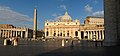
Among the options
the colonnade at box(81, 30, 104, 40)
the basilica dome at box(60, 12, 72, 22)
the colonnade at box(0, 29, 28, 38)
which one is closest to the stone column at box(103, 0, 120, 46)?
the colonnade at box(81, 30, 104, 40)

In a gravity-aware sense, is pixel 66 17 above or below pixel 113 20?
above

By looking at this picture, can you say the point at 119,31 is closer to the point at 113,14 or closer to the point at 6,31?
the point at 113,14

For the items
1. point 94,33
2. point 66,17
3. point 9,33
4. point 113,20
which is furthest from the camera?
point 66,17

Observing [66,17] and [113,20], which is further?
[66,17]

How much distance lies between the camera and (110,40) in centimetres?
2217

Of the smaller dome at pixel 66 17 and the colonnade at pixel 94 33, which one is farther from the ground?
the smaller dome at pixel 66 17

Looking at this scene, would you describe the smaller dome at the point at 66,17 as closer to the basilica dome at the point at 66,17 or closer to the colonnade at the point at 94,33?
the basilica dome at the point at 66,17

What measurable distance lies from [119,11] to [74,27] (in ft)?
404

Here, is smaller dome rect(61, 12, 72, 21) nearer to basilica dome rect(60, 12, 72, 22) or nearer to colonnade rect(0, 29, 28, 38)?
basilica dome rect(60, 12, 72, 22)

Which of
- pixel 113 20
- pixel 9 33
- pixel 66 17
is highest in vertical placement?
pixel 66 17

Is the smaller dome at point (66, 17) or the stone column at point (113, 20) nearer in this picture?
the stone column at point (113, 20)

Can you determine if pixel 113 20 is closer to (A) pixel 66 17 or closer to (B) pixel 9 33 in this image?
(B) pixel 9 33

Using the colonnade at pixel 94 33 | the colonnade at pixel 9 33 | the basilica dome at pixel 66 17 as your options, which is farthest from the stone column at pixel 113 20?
the basilica dome at pixel 66 17

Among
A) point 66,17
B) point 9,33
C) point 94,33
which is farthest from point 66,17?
point 94,33
